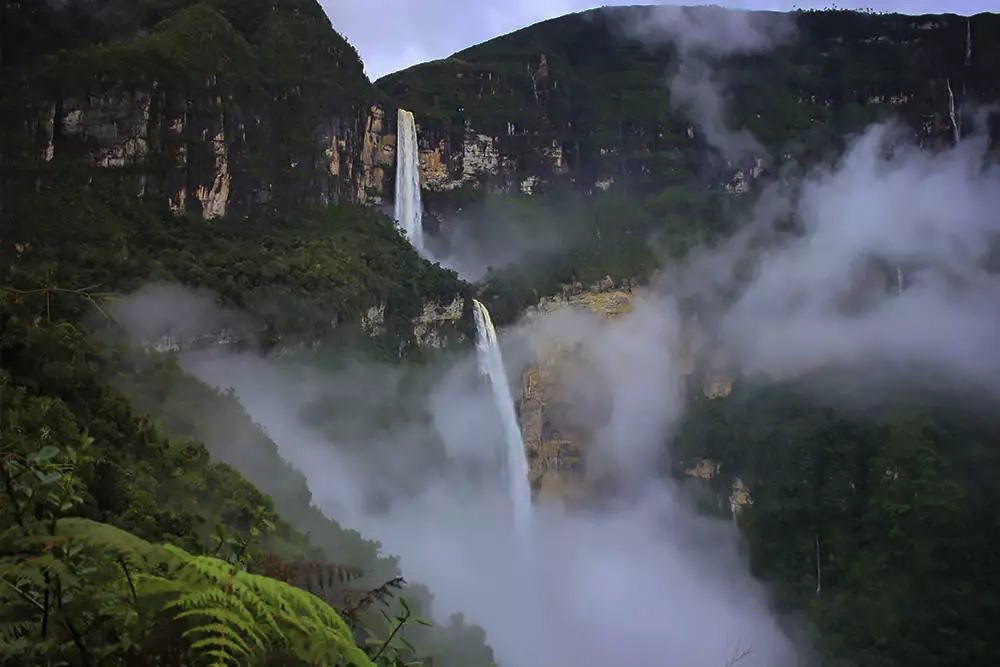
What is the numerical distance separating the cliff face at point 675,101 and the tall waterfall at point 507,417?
19.1 metres

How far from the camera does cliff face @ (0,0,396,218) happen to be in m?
29.6

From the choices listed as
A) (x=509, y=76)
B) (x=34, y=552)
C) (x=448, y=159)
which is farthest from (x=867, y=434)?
(x=34, y=552)

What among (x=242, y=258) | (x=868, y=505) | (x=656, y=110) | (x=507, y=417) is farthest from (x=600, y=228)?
(x=242, y=258)

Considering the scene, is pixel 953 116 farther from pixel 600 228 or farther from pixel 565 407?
pixel 565 407

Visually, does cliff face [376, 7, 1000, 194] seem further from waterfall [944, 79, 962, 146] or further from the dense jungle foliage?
the dense jungle foliage

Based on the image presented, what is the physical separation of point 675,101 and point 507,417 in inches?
1395

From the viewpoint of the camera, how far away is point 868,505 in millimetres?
37812

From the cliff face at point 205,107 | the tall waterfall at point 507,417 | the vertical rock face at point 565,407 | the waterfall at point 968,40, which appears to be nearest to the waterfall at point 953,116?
the waterfall at point 968,40

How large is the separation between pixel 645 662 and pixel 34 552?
32.6 m

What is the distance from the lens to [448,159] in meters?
52.5

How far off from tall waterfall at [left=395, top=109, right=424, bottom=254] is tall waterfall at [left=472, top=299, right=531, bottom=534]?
8475 millimetres

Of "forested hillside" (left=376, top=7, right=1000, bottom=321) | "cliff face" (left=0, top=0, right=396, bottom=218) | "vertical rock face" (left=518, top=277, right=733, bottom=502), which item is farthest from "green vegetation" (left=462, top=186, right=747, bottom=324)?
"cliff face" (left=0, top=0, right=396, bottom=218)

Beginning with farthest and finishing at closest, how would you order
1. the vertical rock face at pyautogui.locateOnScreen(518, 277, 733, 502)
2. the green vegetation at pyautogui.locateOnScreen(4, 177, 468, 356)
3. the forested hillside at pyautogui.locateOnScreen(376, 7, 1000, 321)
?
the forested hillside at pyautogui.locateOnScreen(376, 7, 1000, 321) < the vertical rock face at pyautogui.locateOnScreen(518, 277, 733, 502) < the green vegetation at pyautogui.locateOnScreen(4, 177, 468, 356)

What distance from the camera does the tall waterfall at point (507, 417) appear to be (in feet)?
125
